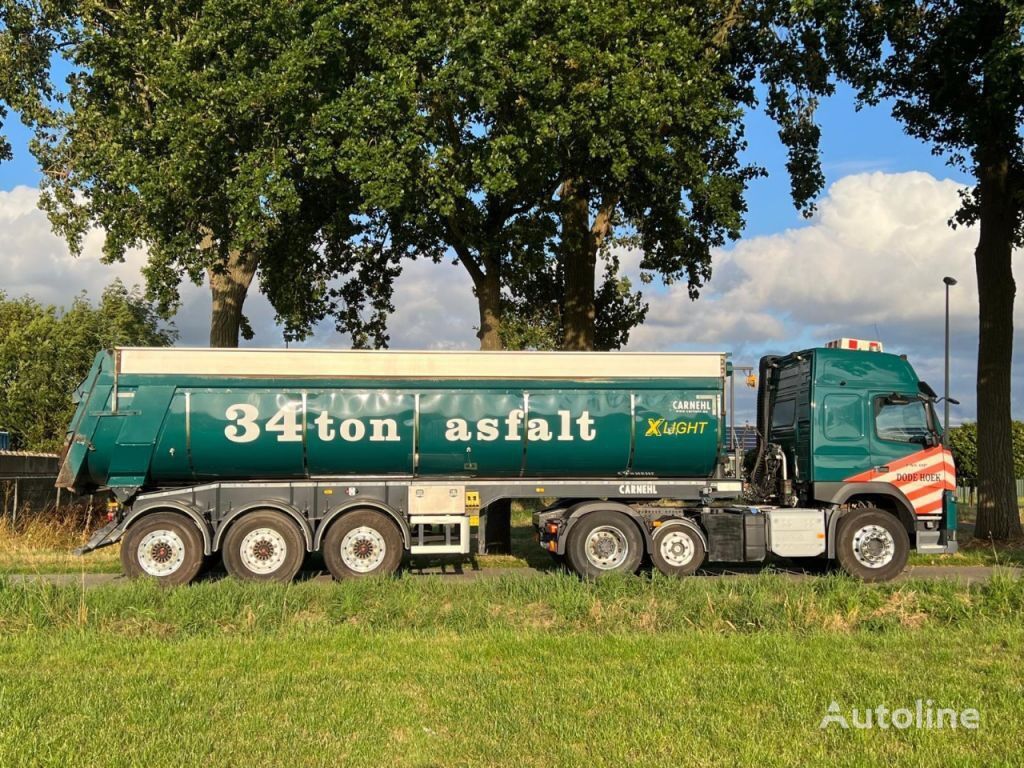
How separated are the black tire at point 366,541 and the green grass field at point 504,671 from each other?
2.21 m

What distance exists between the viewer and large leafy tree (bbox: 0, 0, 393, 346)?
15.1 metres

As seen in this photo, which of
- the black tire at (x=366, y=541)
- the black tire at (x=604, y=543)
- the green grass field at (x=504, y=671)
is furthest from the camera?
the black tire at (x=604, y=543)

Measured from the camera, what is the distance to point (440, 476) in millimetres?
12484

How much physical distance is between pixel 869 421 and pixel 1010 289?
7246 mm

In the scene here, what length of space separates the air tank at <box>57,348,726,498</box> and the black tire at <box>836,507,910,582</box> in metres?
2.09

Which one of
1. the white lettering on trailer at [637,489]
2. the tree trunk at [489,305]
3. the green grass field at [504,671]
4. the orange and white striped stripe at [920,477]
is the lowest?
the green grass field at [504,671]

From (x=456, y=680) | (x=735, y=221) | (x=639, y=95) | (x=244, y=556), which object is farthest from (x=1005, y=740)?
(x=735, y=221)

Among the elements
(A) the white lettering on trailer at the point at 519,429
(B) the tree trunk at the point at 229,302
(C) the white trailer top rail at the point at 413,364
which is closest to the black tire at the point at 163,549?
(C) the white trailer top rail at the point at 413,364

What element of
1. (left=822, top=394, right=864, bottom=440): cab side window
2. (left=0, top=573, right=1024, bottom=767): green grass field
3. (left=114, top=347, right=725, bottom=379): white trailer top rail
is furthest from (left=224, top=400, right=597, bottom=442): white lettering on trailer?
(left=822, top=394, right=864, bottom=440): cab side window

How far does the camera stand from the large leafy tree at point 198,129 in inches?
593

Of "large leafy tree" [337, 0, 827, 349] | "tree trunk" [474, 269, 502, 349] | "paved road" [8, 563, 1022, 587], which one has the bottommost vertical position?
"paved road" [8, 563, 1022, 587]

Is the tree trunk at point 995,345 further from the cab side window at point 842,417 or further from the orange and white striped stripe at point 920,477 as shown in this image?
the cab side window at point 842,417

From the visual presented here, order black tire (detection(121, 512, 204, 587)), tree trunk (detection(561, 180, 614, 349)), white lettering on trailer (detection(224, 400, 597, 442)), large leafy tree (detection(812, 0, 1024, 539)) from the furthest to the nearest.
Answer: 1. tree trunk (detection(561, 180, 614, 349))
2. large leafy tree (detection(812, 0, 1024, 539))
3. white lettering on trailer (detection(224, 400, 597, 442))
4. black tire (detection(121, 512, 204, 587))

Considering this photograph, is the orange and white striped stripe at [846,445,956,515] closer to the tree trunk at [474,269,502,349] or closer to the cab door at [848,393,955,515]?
the cab door at [848,393,955,515]
